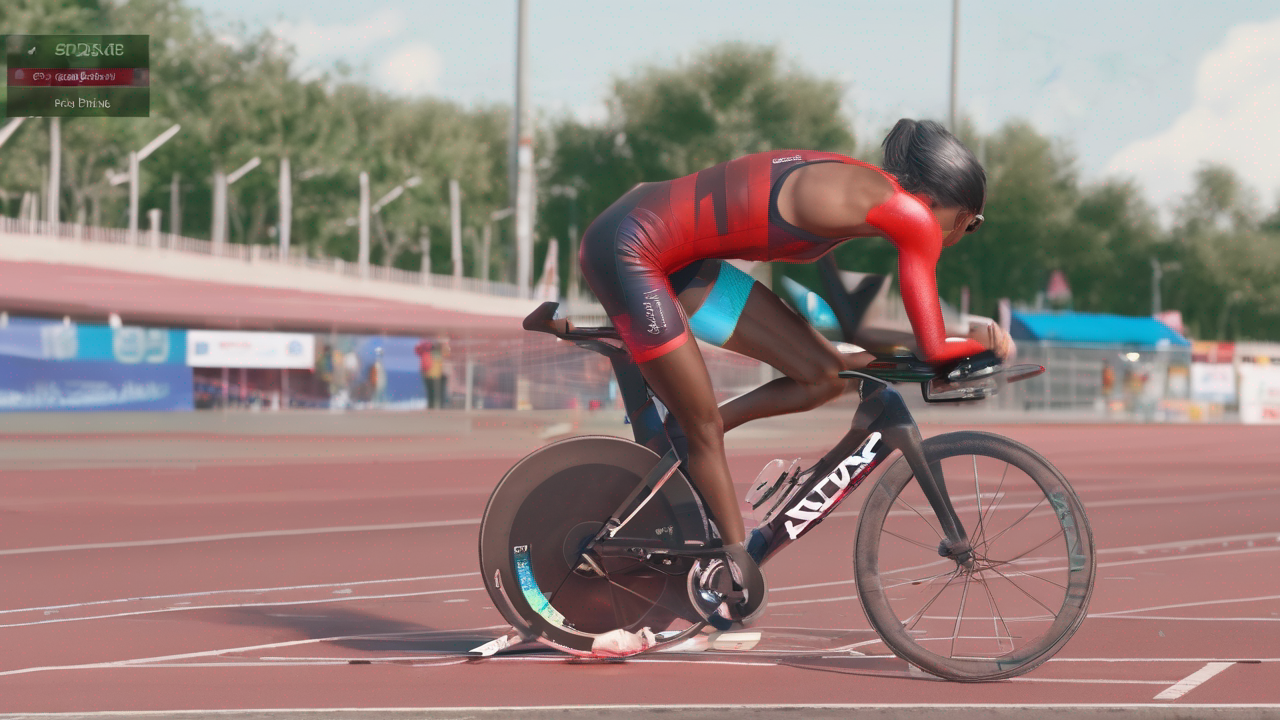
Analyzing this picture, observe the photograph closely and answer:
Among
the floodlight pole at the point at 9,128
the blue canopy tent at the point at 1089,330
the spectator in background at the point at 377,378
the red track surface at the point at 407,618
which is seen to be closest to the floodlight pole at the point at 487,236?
the floodlight pole at the point at 9,128

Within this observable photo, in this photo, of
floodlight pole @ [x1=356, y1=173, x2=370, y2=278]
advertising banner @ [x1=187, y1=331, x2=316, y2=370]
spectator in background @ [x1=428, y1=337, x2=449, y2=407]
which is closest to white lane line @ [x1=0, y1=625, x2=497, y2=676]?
spectator in background @ [x1=428, y1=337, x2=449, y2=407]

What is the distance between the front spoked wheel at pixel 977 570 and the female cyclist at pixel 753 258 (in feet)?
1.09

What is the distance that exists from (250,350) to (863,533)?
24789mm

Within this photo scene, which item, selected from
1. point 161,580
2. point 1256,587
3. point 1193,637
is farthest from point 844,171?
point 161,580

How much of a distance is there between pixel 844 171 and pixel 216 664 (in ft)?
8.28

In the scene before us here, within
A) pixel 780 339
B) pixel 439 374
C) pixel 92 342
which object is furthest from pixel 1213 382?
pixel 780 339

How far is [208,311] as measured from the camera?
34.2 metres

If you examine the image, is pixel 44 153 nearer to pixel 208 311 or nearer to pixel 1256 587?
pixel 208 311

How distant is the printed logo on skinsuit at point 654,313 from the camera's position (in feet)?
14.6

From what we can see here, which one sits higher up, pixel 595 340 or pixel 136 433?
pixel 595 340

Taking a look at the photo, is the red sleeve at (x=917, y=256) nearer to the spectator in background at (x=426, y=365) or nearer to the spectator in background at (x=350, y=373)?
the spectator in background at (x=426, y=365)

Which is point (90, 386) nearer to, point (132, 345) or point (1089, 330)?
point (132, 345)

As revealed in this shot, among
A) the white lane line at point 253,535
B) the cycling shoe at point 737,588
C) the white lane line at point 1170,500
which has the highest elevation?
the cycling shoe at point 737,588

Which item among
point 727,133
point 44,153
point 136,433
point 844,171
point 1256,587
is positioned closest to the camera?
point 844,171
